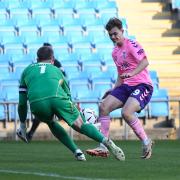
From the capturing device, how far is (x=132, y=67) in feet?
37.9

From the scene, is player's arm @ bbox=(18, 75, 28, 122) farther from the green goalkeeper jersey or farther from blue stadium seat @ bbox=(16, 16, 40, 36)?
blue stadium seat @ bbox=(16, 16, 40, 36)

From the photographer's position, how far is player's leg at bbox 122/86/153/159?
11273 mm

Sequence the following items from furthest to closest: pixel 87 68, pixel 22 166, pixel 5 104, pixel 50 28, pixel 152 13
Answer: pixel 152 13 < pixel 50 28 < pixel 87 68 < pixel 5 104 < pixel 22 166

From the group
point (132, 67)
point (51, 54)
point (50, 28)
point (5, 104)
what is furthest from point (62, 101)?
point (50, 28)

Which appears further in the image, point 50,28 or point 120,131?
point 50,28

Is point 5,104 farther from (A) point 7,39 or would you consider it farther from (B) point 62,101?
(B) point 62,101

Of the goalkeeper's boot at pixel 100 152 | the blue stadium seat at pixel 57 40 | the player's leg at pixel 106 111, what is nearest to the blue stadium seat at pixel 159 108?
the blue stadium seat at pixel 57 40

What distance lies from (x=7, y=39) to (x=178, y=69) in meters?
4.65

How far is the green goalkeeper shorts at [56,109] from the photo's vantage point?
10352 millimetres

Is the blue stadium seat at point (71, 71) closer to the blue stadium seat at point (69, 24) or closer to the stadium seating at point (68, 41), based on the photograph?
the stadium seating at point (68, 41)

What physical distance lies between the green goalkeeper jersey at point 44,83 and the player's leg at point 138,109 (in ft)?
3.63

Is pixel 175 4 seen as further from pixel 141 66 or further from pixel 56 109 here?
pixel 56 109

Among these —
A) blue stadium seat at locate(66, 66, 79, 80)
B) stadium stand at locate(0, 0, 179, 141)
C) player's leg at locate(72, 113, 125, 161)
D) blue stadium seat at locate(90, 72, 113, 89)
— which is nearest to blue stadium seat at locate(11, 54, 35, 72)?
stadium stand at locate(0, 0, 179, 141)

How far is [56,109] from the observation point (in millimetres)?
10367
